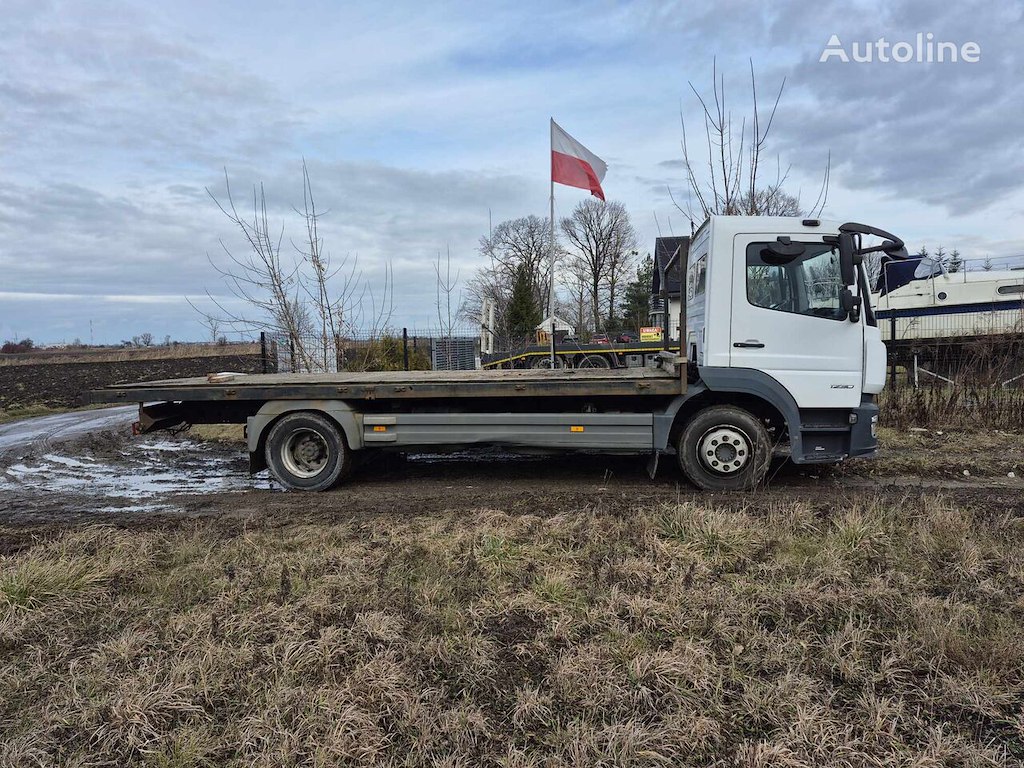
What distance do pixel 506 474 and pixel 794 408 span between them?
3418 mm

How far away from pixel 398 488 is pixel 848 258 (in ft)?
17.0

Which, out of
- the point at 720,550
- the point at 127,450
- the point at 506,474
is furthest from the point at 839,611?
the point at 127,450

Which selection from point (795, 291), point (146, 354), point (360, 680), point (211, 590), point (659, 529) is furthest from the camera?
point (146, 354)

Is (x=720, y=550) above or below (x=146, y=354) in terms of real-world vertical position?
below

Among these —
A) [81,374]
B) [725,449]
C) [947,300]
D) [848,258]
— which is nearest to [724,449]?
[725,449]

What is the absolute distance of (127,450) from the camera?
32.7 feet

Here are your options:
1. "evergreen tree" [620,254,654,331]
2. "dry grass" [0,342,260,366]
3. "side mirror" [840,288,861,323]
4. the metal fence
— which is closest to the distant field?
"dry grass" [0,342,260,366]

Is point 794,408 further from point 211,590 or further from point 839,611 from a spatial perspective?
point 211,590

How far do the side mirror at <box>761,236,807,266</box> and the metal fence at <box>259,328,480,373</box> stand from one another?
896 cm

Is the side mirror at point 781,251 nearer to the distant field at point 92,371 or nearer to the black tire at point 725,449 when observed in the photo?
the black tire at point 725,449

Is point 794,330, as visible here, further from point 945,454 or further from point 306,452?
point 306,452

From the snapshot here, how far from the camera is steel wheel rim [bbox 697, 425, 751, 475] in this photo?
6.35 metres

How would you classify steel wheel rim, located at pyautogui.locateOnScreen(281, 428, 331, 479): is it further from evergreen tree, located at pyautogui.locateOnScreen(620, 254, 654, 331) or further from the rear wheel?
evergreen tree, located at pyautogui.locateOnScreen(620, 254, 654, 331)

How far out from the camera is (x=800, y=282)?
6.10 meters
